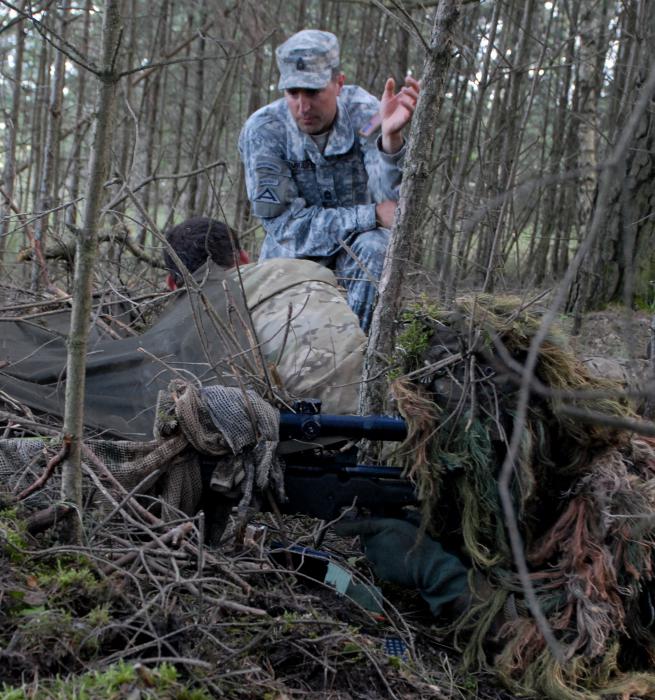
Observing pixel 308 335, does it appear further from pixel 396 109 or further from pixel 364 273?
pixel 396 109

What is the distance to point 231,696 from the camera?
6.08 ft

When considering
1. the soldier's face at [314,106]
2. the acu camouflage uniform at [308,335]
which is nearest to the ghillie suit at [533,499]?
the acu camouflage uniform at [308,335]

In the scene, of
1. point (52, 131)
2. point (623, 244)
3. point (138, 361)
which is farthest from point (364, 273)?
point (623, 244)

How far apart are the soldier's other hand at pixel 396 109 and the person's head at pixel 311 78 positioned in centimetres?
63

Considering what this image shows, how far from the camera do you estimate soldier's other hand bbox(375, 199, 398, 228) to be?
429 centimetres

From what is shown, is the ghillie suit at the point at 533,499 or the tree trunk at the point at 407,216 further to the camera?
the tree trunk at the point at 407,216

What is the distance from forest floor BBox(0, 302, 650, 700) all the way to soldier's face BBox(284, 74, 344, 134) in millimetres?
2605

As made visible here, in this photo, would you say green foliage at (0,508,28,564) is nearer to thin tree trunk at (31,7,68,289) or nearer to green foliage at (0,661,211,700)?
green foliage at (0,661,211,700)

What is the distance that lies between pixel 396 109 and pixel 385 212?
66 cm

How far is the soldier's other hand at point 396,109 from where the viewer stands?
3.57m

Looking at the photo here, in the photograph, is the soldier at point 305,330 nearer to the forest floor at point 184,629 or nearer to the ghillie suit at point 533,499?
the ghillie suit at point 533,499

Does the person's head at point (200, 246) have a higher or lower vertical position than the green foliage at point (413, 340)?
higher

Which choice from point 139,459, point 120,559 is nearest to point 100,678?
point 120,559

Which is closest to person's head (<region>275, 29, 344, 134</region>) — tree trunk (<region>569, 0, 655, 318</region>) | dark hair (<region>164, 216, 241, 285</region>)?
dark hair (<region>164, 216, 241, 285</region>)
